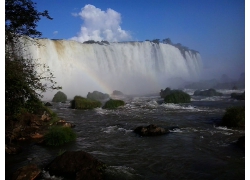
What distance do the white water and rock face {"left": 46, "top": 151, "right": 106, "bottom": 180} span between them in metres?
24.7

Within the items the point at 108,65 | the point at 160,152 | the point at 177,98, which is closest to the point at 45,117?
the point at 160,152

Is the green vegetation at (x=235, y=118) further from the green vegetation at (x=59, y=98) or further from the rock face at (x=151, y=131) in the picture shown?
the green vegetation at (x=59, y=98)

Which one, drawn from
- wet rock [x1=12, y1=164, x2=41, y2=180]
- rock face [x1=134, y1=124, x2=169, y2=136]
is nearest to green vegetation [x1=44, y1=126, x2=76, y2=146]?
wet rock [x1=12, y1=164, x2=41, y2=180]

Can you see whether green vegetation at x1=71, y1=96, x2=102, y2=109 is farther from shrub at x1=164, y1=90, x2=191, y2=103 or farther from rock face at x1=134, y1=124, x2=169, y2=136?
rock face at x1=134, y1=124, x2=169, y2=136

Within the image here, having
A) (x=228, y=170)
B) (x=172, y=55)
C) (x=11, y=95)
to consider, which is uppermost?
(x=172, y=55)

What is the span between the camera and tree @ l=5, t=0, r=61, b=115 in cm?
546

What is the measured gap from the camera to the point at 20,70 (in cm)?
591

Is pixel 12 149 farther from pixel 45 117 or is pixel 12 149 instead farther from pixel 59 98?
pixel 59 98

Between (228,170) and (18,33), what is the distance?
8725 millimetres

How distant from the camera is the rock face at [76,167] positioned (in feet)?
21.1

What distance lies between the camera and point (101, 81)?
4281 cm

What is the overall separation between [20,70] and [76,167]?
3276 millimetres

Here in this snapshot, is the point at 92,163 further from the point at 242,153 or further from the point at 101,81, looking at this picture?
the point at 101,81

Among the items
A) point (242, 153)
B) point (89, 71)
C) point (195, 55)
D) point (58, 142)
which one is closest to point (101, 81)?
point (89, 71)
